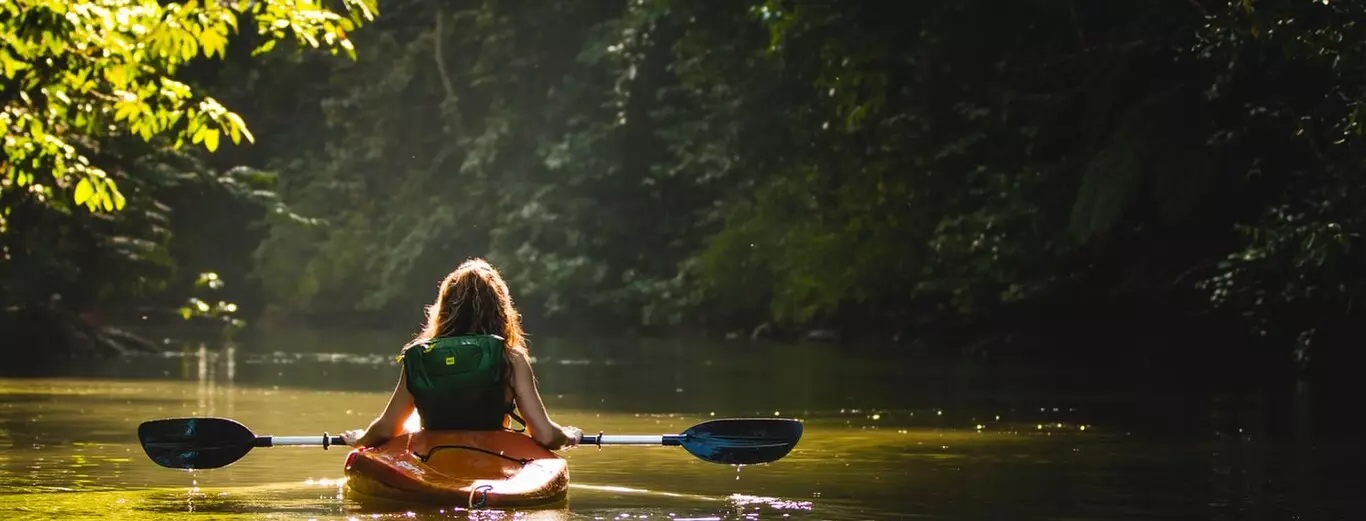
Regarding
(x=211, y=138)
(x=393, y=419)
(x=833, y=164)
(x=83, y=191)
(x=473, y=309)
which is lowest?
(x=393, y=419)

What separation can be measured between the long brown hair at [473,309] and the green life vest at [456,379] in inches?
3.0

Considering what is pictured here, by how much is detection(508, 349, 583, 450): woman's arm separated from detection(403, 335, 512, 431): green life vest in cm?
7

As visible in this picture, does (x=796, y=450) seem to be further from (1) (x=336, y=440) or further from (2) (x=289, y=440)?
(1) (x=336, y=440)

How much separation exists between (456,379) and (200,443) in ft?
5.68

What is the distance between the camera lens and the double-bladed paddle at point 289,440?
477 inches

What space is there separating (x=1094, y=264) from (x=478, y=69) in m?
29.2

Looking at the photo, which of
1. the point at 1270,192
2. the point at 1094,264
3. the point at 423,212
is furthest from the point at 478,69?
the point at 1270,192

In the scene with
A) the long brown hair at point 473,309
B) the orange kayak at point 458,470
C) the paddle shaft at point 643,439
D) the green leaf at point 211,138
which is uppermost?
the green leaf at point 211,138

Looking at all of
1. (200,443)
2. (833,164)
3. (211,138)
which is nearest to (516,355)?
(200,443)

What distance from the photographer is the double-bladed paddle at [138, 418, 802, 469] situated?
1212cm

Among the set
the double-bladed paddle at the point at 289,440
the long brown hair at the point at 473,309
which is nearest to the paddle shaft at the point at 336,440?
the double-bladed paddle at the point at 289,440

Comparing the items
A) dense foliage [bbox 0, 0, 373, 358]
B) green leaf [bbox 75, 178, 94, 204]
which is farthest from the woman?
green leaf [bbox 75, 178, 94, 204]

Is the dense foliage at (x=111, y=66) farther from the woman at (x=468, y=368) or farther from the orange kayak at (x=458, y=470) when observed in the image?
the orange kayak at (x=458, y=470)

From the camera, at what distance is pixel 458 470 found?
11.0m
